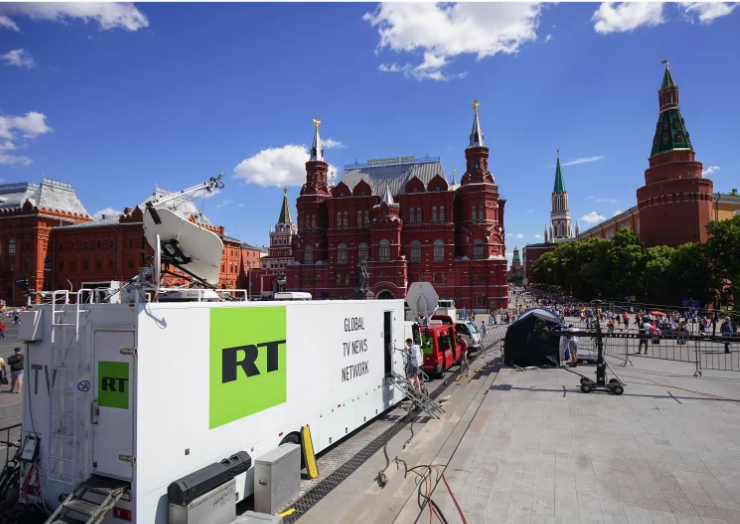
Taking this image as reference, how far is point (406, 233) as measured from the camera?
61188mm

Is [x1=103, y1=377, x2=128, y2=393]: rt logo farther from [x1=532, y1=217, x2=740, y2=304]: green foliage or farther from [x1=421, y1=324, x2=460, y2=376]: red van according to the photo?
[x1=532, y1=217, x2=740, y2=304]: green foliage

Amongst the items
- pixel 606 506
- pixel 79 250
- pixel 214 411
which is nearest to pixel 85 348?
pixel 214 411

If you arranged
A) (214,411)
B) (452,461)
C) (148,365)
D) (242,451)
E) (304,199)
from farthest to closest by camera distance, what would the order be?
(304,199) < (452,461) < (242,451) < (214,411) < (148,365)

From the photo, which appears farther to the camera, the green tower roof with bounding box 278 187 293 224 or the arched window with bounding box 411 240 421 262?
the green tower roof with bounding box 278 187 293 224

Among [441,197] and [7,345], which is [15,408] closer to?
[7,345]

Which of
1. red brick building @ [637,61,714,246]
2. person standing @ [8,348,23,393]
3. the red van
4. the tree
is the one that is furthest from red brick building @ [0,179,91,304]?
red brick building @ [637,61,714,246]

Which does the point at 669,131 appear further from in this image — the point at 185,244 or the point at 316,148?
the point at 185,244

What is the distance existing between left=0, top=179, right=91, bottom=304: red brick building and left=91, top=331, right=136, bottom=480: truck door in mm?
77137

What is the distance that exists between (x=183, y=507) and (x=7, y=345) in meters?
30.6

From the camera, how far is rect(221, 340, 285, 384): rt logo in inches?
246

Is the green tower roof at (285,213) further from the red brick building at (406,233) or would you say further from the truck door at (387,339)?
the truck door at (387,339)

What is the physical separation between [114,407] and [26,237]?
→ 82.2m

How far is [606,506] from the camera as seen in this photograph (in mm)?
6828

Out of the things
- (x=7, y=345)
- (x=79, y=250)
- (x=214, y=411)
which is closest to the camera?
(x=214, y=411)
